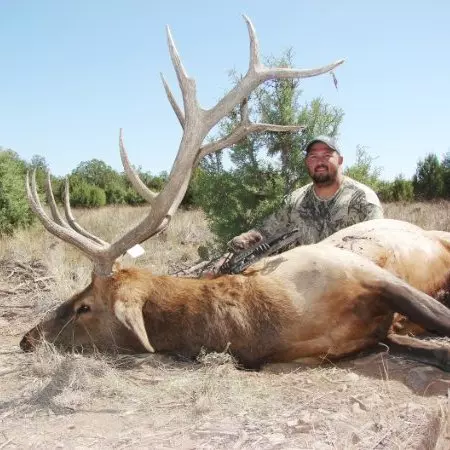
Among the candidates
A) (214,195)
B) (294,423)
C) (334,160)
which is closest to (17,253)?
(214,195)

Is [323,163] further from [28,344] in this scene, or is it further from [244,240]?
[28,344]

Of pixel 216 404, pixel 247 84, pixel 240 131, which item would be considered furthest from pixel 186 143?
pixel 216 404

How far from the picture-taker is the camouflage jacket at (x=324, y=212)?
4773 mm

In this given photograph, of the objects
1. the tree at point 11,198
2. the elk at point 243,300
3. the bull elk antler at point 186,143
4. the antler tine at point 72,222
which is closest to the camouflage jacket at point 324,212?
the elk at point 243,300

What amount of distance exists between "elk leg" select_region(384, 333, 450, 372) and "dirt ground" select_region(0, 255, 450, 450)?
80 millimetres

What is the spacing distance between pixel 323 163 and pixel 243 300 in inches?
82.7

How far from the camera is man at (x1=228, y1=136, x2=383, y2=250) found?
15.8ft

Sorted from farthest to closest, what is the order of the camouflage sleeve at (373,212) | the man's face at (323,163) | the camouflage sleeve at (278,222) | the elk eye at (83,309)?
Answer: the camouflage sleeve at (278,222) < the man's face at (323,163) < the camouflage sleeve at (373,212) < the elk eye at (83,309)

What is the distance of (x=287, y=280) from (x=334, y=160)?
1.99m

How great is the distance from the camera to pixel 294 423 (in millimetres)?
2441

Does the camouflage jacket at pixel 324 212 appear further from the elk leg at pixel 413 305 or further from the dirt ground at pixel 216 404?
the dirt ground at pixel 216 404

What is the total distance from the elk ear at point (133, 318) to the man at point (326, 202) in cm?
166

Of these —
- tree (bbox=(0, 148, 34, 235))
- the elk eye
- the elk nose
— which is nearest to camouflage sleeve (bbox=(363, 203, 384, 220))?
the elk eye

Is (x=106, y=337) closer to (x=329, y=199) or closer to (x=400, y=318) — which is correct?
(x=400, y=318)
